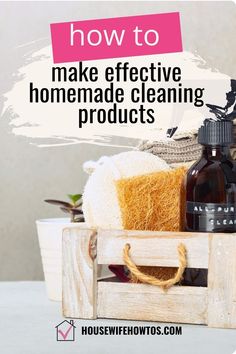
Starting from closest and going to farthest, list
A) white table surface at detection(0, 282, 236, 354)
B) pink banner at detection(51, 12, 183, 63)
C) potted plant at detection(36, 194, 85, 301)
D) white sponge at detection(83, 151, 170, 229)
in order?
1. white table surface at detection(0, 282, 236, 354)
2. white sponge at detection(83, 151, 170, 229)
3. potted plant at detection(36, 194, 85, 301)
4. pink banner at detection(51, 12, 183, 63)

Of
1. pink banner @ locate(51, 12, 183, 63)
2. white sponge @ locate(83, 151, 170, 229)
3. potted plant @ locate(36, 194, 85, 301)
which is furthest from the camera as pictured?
pink banner @ locate(51, 12, 183, 63)

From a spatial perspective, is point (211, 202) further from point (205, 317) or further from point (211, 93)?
point (211, 93)

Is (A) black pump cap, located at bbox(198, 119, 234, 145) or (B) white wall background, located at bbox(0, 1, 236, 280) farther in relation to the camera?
(B) white wall background, located at bbox(0, 1, 236, 280)

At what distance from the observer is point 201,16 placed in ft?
4.17

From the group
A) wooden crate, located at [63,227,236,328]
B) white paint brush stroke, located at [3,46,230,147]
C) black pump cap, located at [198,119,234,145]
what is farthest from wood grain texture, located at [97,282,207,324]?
white paint brush stroke, located at [3,46,230,147]

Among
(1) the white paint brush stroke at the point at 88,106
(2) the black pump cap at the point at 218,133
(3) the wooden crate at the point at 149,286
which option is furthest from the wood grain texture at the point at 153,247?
(1) the white paint brush stroke at the point at 88,106

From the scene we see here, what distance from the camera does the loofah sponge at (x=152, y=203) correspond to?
0.81 m

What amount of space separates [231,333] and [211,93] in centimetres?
60

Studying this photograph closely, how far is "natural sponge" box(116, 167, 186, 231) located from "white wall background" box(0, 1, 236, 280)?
0.46 meters

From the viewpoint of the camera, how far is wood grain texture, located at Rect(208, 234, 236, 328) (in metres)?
0.75

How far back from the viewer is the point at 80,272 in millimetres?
804

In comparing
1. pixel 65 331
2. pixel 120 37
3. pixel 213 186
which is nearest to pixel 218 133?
pixel 213 186

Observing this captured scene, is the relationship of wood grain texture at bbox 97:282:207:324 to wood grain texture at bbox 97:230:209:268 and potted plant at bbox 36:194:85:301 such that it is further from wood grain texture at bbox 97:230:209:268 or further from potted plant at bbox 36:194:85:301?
potted plant at bbox 36:194:85:301

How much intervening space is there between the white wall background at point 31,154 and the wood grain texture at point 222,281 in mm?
557
